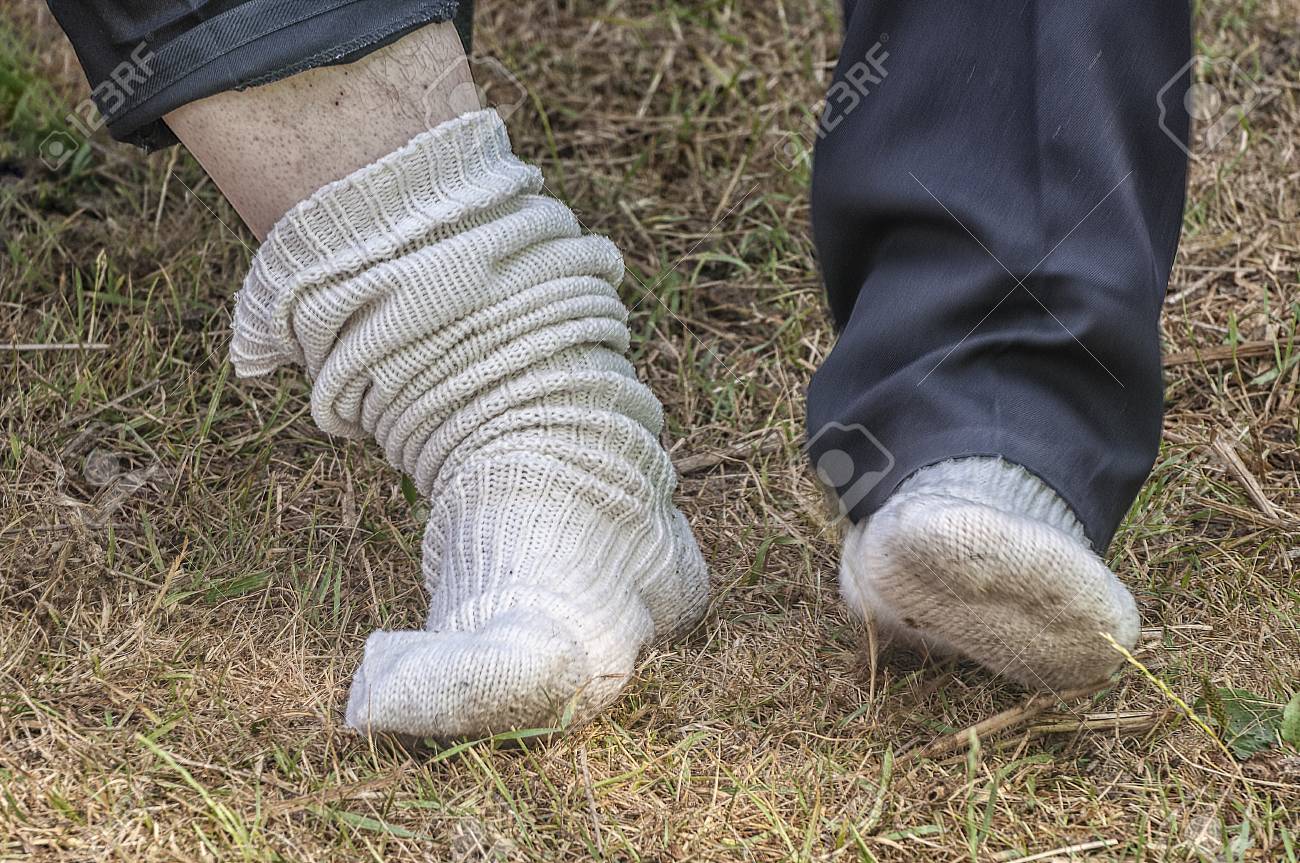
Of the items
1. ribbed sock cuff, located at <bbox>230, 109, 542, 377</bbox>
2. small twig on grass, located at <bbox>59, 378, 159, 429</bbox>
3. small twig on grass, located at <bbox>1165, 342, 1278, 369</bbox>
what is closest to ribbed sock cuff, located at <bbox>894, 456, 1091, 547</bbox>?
ribbed sock cuff, located at <bbox>230, 109, 542, 377</bbox>

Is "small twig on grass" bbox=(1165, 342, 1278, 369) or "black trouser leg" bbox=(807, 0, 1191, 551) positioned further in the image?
"small twig on grass" bbox=(1165, 342, 1278, 369)

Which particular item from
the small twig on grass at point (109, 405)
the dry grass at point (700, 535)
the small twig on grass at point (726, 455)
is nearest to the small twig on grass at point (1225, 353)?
the dry grass at point (700, 535)

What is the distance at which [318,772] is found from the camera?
3.12 feet

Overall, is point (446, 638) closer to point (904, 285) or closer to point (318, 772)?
point (318, 772)

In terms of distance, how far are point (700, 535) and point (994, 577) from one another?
488 millimetres

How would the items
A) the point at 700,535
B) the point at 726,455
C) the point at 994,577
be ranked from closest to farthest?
the point at 994,577 → the point at 700,535 → the point at 726,455

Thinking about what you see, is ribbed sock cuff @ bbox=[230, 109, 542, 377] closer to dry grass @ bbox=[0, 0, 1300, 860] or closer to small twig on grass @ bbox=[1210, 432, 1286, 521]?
dry grass @ bbox=[0, 0, 1300, 860]

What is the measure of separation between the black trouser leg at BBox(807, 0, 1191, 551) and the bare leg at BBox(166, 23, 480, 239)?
0.31m

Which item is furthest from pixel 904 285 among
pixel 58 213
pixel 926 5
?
pixel 58 213

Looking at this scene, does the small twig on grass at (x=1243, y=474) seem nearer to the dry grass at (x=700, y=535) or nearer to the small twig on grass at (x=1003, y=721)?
the dry grass at (x=700, y=535)

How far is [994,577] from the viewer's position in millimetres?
855

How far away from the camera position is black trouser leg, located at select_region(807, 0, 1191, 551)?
922mm

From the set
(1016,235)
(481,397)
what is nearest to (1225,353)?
(1016,235)

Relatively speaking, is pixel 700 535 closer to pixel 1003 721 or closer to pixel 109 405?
pixel 1003 721
